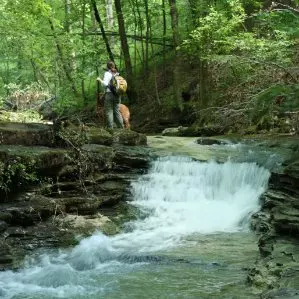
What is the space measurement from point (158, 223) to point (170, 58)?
15.6 m

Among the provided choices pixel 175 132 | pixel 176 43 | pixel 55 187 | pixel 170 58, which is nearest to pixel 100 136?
pixel 55 187

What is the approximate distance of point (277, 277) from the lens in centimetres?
522

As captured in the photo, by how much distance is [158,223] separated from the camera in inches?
349

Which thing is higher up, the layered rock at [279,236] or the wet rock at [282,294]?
the wet rock at [282,294]

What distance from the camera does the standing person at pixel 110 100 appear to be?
11719 millimetres

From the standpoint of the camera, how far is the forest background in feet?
41.5

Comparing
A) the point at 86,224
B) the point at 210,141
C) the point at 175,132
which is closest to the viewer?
the point at 86,224

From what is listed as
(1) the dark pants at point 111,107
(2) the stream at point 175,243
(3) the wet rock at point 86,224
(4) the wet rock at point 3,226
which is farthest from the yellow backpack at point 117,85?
(4) the wet rock at point 3,226

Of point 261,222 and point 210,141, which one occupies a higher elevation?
point 210,141

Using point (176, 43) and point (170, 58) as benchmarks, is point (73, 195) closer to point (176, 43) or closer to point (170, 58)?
point (176, 43)

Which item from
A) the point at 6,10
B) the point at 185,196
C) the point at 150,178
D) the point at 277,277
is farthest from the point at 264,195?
the point at 6,10

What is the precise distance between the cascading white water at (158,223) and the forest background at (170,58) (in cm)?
141

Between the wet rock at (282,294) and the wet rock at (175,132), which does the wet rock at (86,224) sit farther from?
the wet rock at (175,132)

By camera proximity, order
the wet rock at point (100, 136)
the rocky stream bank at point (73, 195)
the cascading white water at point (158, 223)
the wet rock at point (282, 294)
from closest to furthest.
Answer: the wet rock at point (282, 294) → the cascading white water at point (158, 223) → the rocky stream bank at point (73, 195) → the wet rock at point (100, 136)
